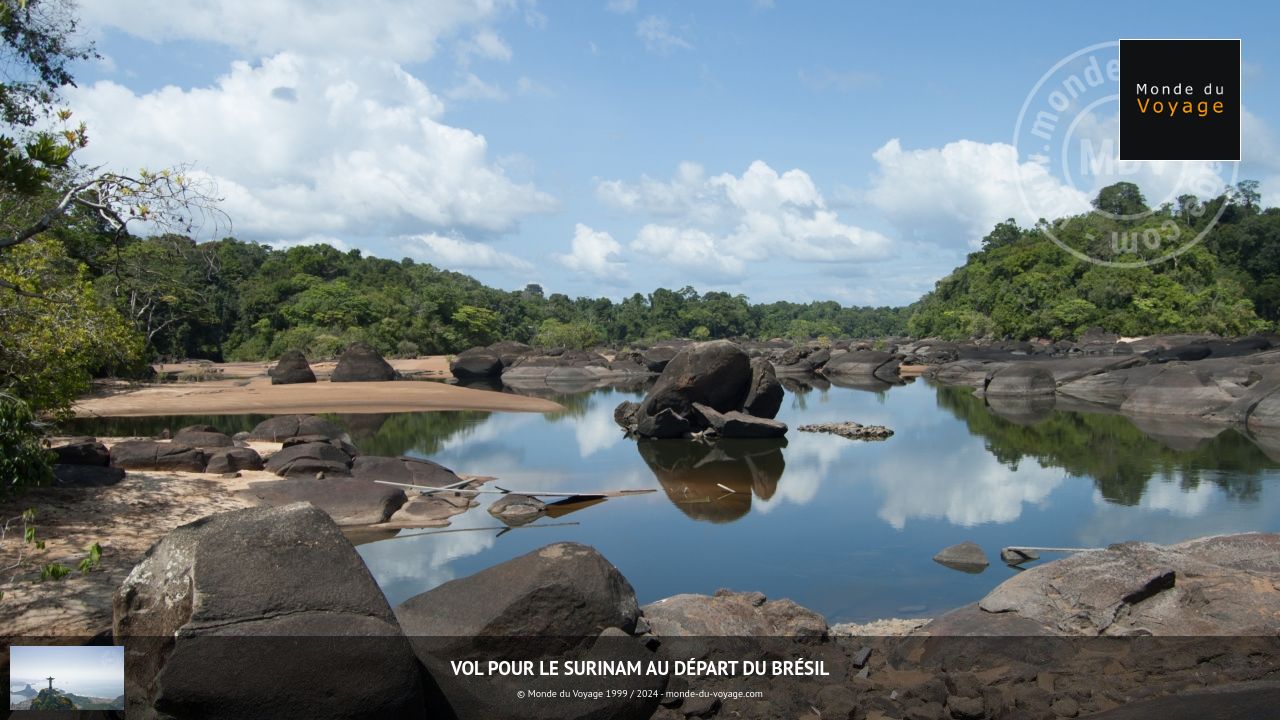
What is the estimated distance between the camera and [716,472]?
66.5 feet

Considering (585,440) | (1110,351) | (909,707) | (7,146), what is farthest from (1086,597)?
(1110,351)

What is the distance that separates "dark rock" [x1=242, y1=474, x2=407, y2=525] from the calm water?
0.86m

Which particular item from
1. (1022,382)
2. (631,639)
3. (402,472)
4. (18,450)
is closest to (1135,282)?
(1022,382)

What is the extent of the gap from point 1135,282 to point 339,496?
60886mm

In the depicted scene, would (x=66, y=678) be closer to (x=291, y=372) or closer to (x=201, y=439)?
(x=201, y=439)

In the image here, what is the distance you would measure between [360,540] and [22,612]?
18.9ft

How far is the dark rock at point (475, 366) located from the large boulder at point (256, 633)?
45.5 m

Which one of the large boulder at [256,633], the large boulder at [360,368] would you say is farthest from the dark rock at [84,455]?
the large boulder at [360,368]

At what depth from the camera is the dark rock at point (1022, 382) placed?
127ft

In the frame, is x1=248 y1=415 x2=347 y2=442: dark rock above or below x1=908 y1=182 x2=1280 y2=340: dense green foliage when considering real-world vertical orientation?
below

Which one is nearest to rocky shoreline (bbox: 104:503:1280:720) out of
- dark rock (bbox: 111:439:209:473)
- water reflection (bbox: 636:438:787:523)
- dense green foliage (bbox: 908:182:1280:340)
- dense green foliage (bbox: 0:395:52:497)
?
dense green foliage (bbox: 0:395:52:497)

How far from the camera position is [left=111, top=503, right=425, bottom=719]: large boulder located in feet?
17.6

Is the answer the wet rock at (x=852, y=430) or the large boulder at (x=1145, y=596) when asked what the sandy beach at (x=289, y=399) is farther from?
the large boulder at (x=1145, y=596)

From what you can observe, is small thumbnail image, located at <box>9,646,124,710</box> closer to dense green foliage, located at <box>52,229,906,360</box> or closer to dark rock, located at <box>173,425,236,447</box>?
dark rock, located at <box>173,425,236,447</box>
